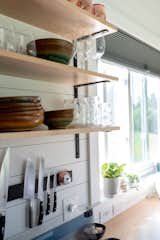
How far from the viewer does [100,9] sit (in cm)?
143

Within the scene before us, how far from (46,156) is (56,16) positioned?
712 millimetres

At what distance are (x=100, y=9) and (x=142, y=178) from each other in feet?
5.65

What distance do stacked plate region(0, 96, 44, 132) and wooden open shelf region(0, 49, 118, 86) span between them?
140mm

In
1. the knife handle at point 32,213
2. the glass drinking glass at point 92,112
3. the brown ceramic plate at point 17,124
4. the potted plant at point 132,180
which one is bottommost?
the potted plant at point 132,180

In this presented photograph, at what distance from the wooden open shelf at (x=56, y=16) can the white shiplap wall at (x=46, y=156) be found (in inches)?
3.6

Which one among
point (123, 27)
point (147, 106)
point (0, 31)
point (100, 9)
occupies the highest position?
point (123, 27)

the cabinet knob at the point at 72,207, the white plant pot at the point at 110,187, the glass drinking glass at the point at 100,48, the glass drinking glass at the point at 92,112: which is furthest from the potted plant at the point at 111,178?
the glass drinking glass at the point at 100,48

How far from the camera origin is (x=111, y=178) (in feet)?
6.40

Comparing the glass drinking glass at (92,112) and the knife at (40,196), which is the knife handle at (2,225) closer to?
the knife at (40,196)

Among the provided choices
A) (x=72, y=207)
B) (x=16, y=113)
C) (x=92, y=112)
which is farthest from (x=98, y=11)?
(x=72, y=207)

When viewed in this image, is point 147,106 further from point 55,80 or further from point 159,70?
point 55,80

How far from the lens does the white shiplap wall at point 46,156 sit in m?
1.26

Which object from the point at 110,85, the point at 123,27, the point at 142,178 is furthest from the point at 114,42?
the point at 142,178

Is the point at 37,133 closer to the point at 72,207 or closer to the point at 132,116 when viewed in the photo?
the point at 72,207
